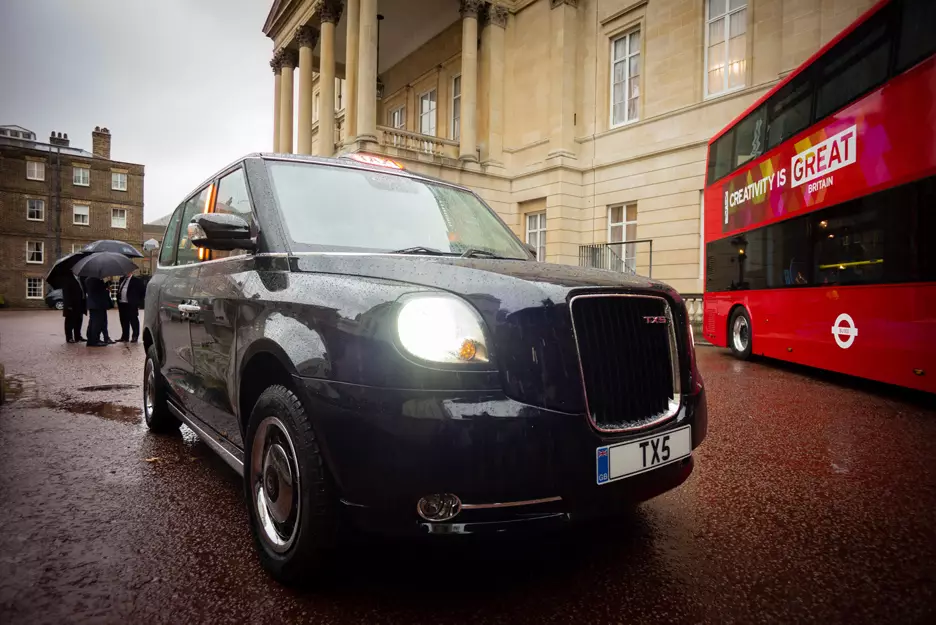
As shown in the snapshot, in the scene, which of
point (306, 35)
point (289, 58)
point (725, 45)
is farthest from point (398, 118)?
point (725, 45)

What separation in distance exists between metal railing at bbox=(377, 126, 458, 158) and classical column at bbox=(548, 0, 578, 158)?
4241 millimetres

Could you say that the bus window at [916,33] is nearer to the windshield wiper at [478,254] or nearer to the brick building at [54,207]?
the windshield wiper at [478,254]

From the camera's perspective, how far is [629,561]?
2508 millimetres

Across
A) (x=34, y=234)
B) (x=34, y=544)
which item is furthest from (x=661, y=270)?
(x=34, y=234)

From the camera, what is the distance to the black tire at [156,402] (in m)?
4.54

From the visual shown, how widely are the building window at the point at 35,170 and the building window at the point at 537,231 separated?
44.1m

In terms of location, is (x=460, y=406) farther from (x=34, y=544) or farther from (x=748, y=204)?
(x=748, y=204)

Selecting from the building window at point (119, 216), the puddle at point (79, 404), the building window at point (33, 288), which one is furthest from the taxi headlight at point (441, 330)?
the building window at point (119, 216)

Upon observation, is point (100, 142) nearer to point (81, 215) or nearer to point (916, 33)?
point (81, 215)

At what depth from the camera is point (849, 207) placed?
721cm

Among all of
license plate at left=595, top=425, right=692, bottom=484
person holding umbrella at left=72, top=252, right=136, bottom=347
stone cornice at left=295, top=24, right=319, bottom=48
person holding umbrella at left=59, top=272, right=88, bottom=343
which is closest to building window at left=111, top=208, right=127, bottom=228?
stone cornice at left=295, top=24, right=319, bottom=48

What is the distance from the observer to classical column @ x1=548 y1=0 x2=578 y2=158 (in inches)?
834

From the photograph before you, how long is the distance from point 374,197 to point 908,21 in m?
6.68

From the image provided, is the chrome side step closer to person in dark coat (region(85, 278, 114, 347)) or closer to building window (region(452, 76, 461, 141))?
person in dark coat (region(85, 278, 114, 347))
